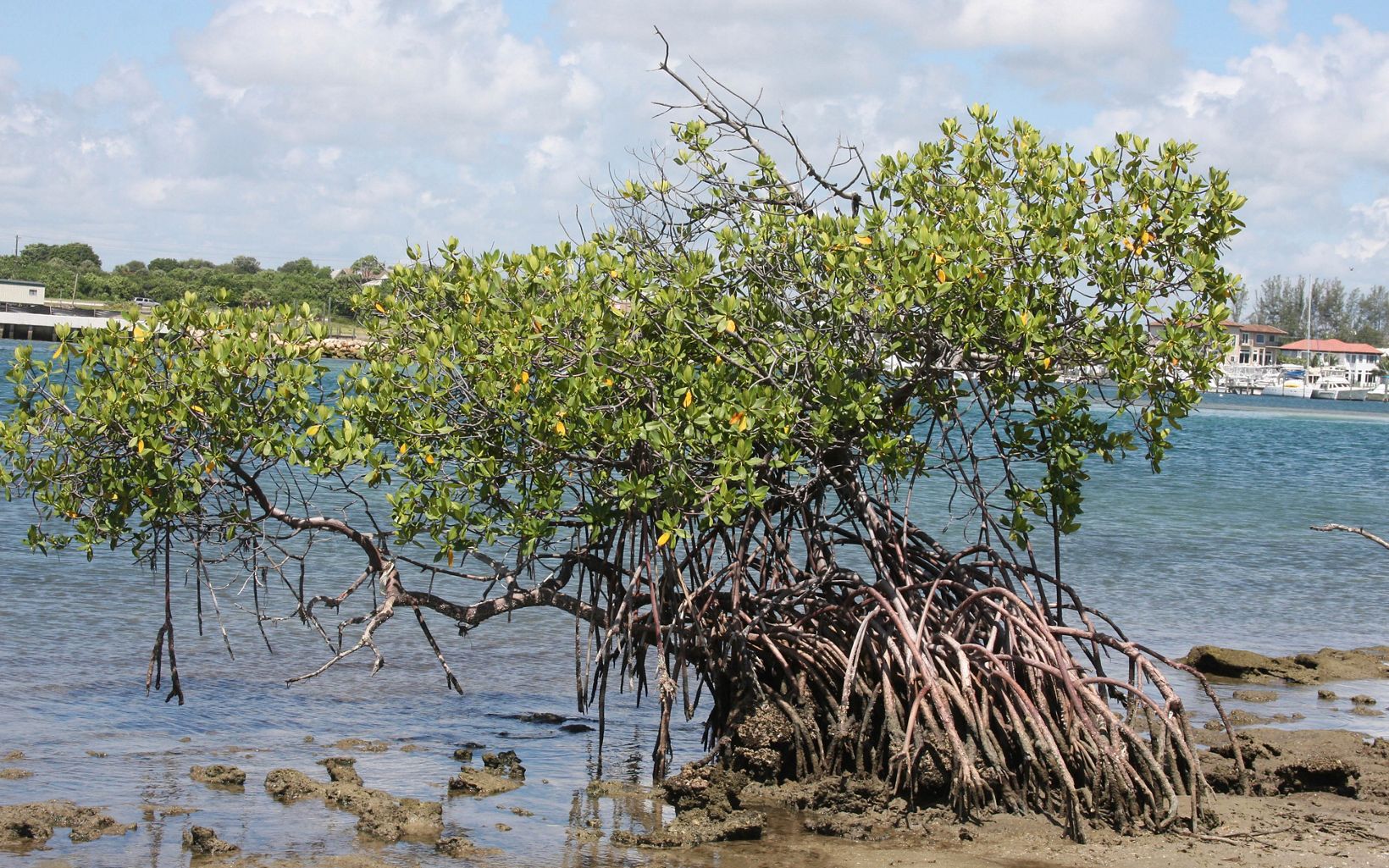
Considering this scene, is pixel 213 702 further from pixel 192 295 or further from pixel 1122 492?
pixel 1122 492

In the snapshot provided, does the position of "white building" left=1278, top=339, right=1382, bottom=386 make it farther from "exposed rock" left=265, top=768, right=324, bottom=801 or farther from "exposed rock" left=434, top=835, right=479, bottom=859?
"exposed rock" left=434, top=835, right=479, bottom=859

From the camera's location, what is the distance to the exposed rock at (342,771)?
7723mm

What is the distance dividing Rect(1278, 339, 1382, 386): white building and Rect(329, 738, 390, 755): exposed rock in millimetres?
132538

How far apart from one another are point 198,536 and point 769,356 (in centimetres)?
314

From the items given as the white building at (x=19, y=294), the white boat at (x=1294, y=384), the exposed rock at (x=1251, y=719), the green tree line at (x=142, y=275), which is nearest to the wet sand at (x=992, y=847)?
the exposed rock at (x=1251, y=719)

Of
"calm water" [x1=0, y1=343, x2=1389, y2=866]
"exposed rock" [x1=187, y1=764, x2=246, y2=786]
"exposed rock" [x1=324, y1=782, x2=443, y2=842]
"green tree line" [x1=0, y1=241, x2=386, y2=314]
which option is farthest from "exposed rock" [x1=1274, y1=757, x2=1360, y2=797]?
"green tree line" [x1=0, y1=241, x2=386, y2=314]

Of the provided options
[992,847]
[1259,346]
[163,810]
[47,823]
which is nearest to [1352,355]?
[1259,346]

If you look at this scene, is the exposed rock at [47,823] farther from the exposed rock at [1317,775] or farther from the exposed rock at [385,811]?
the exposed rock at [1317,775]

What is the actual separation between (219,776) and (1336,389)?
412ft

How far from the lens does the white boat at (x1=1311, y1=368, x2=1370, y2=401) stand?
119500 mm

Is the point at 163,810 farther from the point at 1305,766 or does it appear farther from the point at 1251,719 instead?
the point at 1251,719

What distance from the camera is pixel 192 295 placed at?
687cm

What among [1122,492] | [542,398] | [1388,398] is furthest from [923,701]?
[1388,398]

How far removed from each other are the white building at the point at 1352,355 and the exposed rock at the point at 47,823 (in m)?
135
